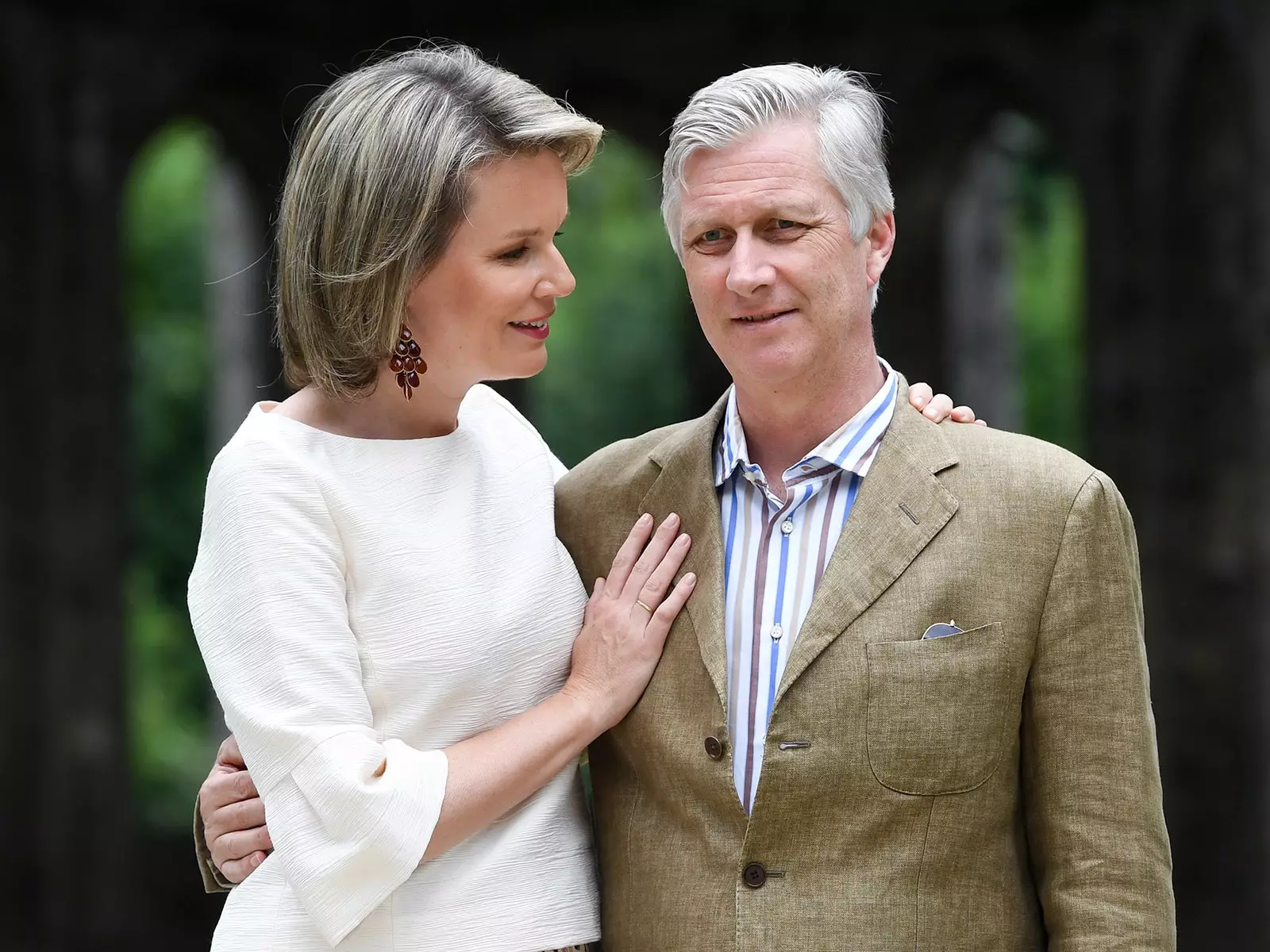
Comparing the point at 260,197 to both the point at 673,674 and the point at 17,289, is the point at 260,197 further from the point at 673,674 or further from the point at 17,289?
the point at 673,674

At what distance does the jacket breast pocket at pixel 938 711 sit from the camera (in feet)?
8.07

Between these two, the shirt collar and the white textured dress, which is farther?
the shirt collar

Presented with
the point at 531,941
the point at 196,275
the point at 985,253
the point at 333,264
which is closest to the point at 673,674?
the point at 531,941

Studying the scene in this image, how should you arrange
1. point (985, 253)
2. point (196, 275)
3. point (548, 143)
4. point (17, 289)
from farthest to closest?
1. point (196, 275)
2. point (985, 253)
3. point (17, 289)
4. point (548, 143)

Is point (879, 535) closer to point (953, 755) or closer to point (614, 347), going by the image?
point (953, 755)

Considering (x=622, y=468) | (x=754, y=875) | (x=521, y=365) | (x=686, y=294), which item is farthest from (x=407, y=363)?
(x=686, y=294)

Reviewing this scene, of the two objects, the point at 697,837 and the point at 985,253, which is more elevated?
the point at 985,253

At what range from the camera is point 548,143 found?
8.73 ft

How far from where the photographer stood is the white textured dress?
244cm

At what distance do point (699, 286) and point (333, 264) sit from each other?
0.57m

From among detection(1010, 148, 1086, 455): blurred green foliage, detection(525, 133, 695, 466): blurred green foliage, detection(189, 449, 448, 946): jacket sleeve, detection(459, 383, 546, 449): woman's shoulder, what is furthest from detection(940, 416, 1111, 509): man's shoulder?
detection(525, 133, 695, 466): blurred green foliage

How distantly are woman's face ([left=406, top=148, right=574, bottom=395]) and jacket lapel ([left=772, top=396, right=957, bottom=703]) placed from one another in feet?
1.82

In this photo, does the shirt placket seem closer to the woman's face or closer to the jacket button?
the jacket button

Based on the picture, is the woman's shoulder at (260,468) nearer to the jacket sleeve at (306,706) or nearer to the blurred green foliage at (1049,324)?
the jacket sleeve at (306,706)
